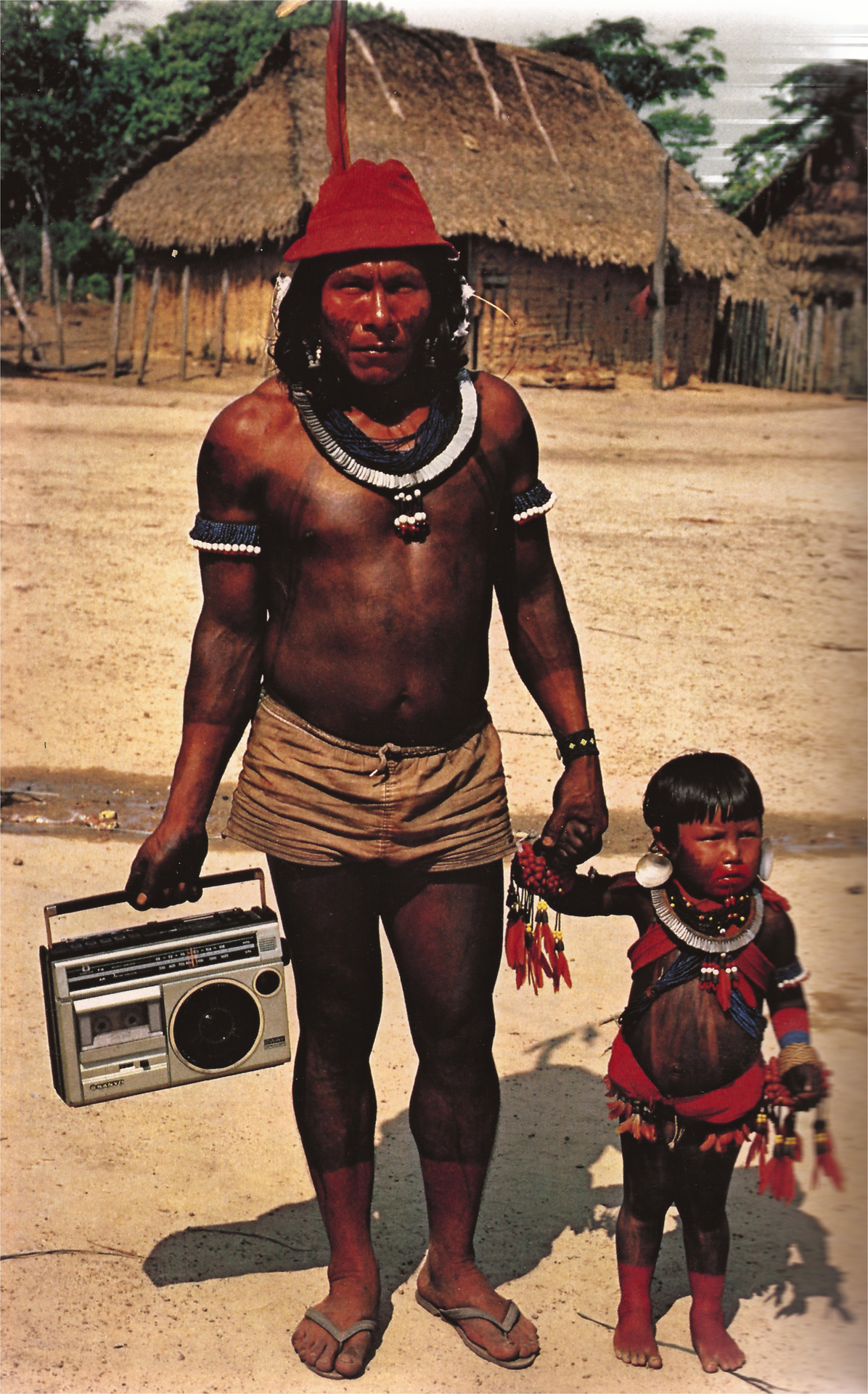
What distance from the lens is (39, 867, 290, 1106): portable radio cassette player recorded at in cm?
266

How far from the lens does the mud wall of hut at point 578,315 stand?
16.7 m

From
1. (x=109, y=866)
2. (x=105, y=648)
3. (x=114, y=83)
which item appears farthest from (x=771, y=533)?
(x=114, y=83)

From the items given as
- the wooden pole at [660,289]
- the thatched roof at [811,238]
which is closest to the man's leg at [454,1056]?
the thatched roof at [811,238]

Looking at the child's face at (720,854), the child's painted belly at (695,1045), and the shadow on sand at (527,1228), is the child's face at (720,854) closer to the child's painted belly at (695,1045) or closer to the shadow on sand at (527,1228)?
the child's painted belly at (695,1045)

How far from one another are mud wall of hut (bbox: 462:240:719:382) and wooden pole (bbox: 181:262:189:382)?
10.4ft

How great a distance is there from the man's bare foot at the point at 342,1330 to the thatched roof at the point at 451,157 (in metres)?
11.6

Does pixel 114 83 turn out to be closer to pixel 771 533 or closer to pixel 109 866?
pixel 771 533

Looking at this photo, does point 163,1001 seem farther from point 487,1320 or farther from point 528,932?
point 487,1320

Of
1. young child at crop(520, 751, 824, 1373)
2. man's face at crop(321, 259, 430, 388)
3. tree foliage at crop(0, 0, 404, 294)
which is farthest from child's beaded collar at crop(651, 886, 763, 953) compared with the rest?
tree foliage at crop(0, 0, 404, 294)

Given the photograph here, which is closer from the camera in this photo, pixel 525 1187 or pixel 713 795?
pixel 713 795

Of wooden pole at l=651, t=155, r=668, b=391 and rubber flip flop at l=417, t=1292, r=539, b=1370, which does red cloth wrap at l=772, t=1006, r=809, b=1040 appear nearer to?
rubber flip flop at l=417, t=1292, r=539, b=1370

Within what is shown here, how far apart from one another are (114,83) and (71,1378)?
1383 centimetres

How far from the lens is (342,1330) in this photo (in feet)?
9.18

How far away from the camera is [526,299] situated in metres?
17.2
